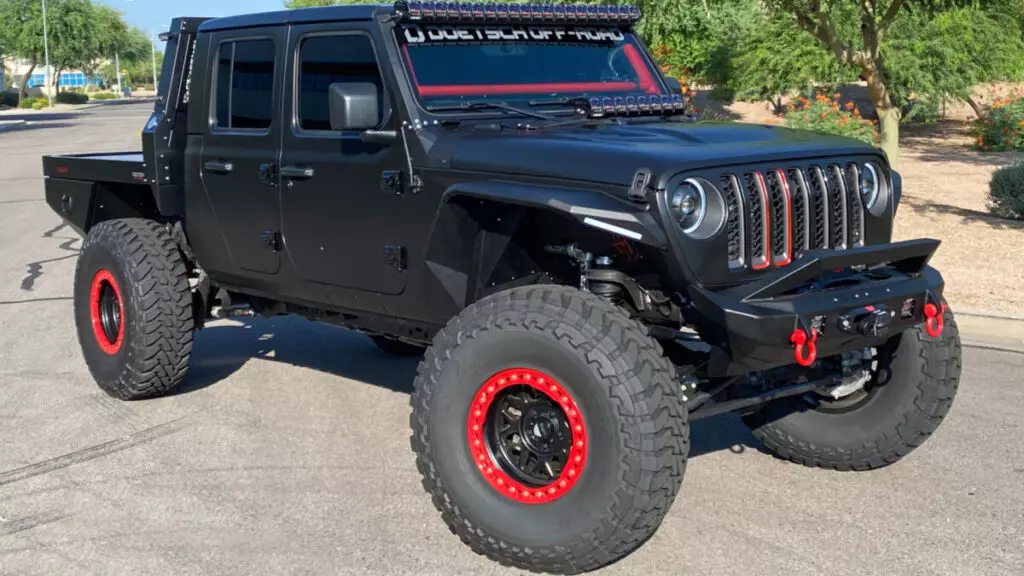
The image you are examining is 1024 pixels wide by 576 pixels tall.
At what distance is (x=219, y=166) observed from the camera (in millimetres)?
6238

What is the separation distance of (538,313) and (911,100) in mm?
31621

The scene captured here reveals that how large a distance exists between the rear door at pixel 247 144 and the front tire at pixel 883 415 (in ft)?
8.26

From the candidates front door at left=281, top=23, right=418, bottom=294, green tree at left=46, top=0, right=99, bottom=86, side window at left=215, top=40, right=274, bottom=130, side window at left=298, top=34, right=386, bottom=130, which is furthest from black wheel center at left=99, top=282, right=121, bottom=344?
green tree at left=46, top=0, right=99, bottom=86

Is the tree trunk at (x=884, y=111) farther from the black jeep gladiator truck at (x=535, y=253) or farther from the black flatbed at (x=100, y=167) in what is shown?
the black flatbed at (x=100, y=167)

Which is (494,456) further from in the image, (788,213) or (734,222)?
(788,213)

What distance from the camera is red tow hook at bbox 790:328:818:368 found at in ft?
14.3

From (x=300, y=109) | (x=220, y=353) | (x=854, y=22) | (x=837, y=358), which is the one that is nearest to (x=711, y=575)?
(x=837, y=358)

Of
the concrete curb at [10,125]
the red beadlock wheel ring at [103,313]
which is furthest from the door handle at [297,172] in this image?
the concrete curb at [10,125]

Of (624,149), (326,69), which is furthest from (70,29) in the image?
(624,149)

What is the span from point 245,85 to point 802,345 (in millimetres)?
3217

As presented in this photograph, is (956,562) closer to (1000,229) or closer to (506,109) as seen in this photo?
(506,109)

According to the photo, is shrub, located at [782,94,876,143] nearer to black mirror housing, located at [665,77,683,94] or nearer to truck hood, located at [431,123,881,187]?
black mirror housing, located at [665,77,683,94]

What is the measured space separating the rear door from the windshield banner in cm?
81

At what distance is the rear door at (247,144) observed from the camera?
5.97m
